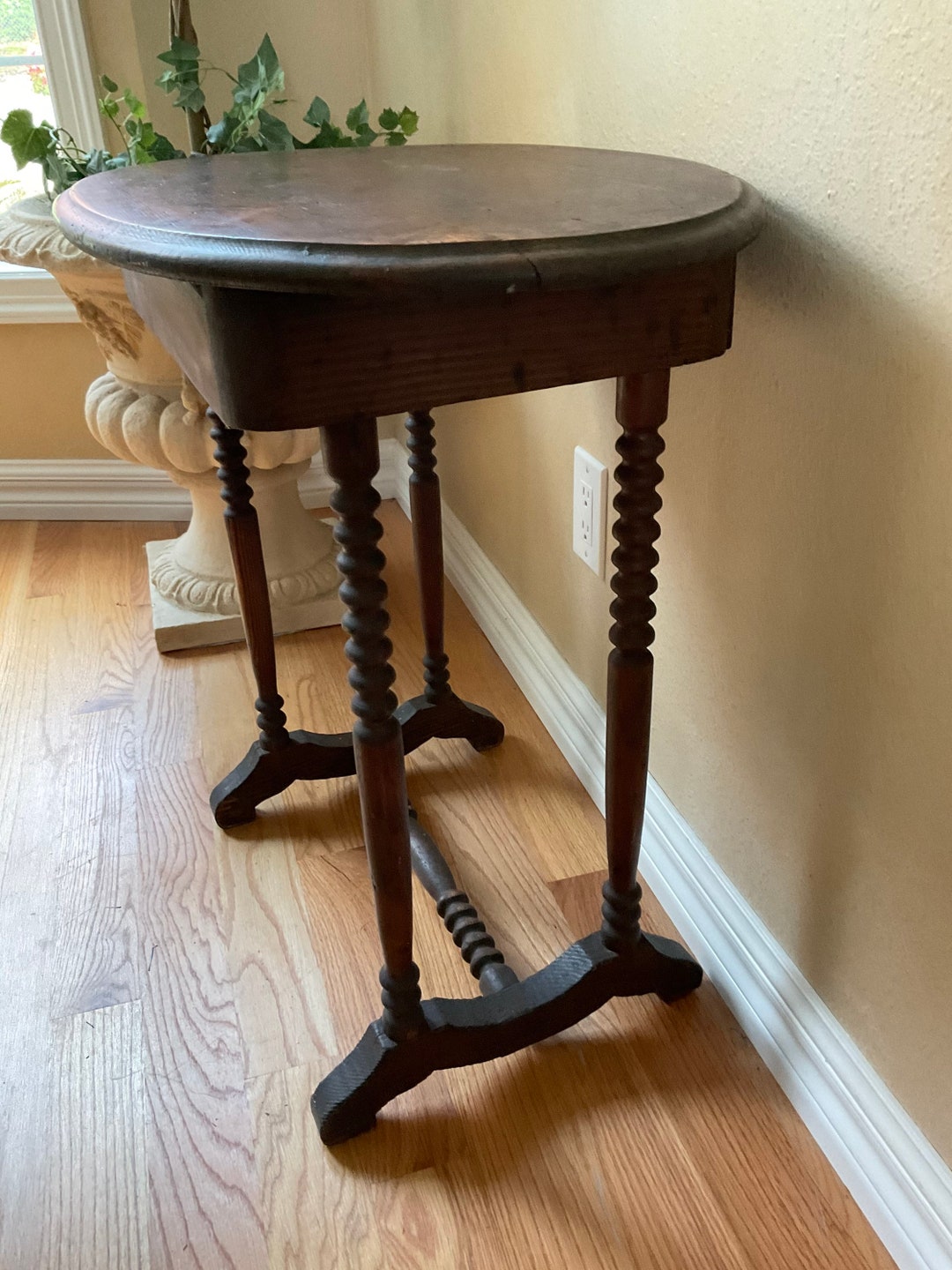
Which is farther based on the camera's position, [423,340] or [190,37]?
[190,37]

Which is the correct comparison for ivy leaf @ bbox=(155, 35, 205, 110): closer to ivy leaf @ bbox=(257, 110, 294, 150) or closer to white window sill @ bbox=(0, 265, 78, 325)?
ivy leaf @ bbox=(257, 110, 294, 150)

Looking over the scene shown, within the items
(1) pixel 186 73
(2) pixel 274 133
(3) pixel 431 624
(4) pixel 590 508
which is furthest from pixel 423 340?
(1) pixel 186 73

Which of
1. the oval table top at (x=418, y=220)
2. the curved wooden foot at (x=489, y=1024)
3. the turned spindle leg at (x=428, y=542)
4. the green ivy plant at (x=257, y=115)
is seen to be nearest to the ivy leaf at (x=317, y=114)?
the green ivy plant at (x=257, y=115)

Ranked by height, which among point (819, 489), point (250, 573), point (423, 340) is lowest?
point (250, 573)

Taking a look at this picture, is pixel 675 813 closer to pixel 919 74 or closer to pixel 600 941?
pixel 600 941

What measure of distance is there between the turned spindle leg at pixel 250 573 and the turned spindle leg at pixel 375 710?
0.41 metres

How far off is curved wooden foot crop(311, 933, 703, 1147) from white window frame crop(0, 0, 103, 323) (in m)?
1.44

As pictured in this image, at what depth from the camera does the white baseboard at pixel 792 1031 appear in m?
0.70

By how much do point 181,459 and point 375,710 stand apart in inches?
33.6

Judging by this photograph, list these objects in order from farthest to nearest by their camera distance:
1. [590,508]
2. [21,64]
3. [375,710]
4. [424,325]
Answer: [21,64] < [590,508] < [375,710] < [424,325]

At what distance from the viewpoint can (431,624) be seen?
1.19m

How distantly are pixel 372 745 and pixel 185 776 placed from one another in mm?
626

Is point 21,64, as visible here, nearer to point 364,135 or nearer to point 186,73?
point 186,73

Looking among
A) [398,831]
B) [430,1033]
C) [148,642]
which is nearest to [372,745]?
[398,831]
